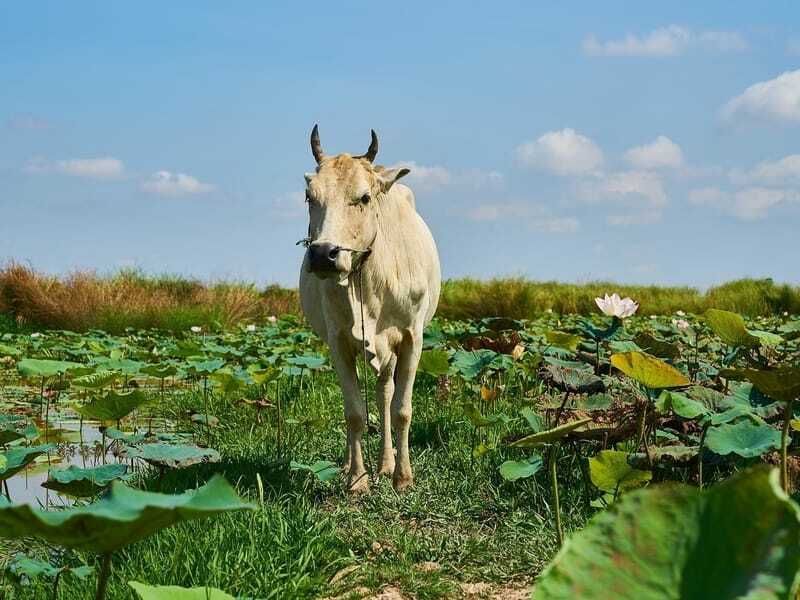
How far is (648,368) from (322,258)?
1641 millimetres

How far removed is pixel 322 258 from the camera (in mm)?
3795

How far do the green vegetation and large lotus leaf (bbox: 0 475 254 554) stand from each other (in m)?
12.0

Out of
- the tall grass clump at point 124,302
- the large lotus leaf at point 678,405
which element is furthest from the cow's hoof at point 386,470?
the tall grass clump at point 124,302

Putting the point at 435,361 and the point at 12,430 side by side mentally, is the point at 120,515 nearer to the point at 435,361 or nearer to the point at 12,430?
the point at 12,430

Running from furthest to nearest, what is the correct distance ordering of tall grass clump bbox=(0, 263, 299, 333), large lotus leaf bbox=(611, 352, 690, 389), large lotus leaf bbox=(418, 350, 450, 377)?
tall grass clump bbox=(0, 263, 299, 333)
large lotus leaf bbox=(418, 350, 450, 377)
large lotus leaf bbox=(611, 352, 690, 389)

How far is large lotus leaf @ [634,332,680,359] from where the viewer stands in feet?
13.9

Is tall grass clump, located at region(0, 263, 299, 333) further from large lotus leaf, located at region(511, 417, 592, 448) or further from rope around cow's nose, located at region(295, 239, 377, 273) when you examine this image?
large lotus leaf, located at region(511, 417, 592, 448)

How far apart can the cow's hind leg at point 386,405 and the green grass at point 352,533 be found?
13 cm

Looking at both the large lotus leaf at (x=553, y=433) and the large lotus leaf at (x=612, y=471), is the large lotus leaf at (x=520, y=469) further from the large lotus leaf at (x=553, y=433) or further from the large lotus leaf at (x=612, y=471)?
the large lotus leaf at (x=553, y=433)

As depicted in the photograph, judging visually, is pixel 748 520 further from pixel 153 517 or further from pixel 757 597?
pixel 153 517

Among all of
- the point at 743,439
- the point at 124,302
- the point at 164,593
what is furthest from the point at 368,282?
the point at 124,302

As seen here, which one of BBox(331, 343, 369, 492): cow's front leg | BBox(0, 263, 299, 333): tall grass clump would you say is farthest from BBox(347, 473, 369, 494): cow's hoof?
BBox(0, 263, 299, 333): tall grass clump

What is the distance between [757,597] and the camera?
73cm

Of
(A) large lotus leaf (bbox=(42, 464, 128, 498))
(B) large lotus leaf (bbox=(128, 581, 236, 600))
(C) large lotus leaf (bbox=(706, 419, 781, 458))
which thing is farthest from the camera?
(A) large lotus leaf (bbox=(42, 464, 128, 498))
